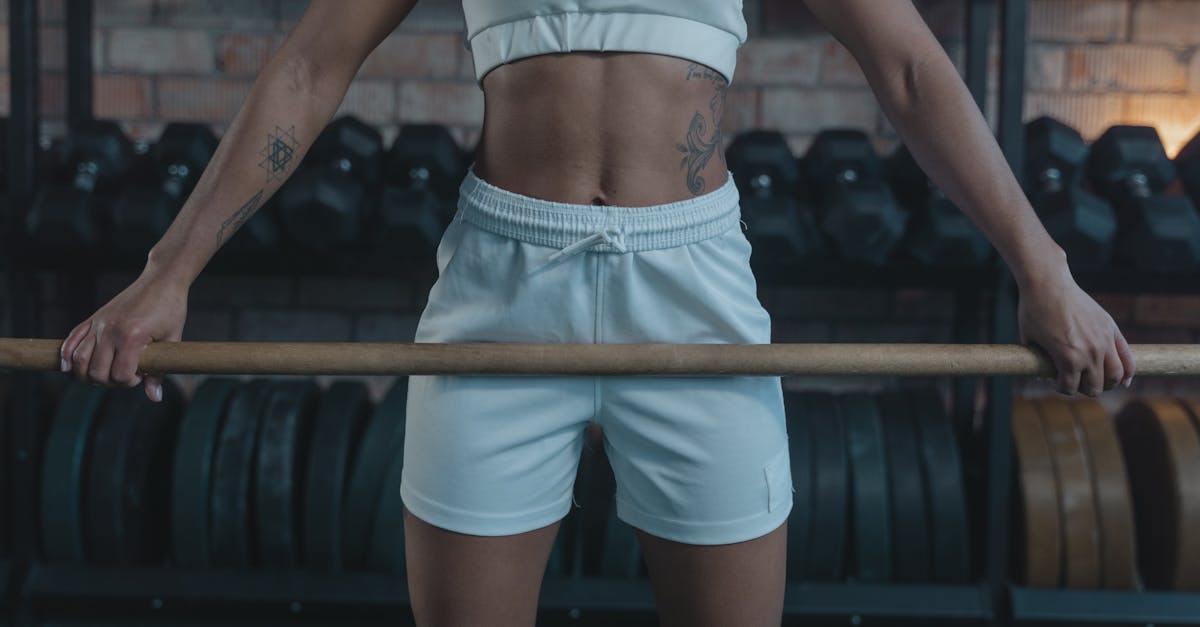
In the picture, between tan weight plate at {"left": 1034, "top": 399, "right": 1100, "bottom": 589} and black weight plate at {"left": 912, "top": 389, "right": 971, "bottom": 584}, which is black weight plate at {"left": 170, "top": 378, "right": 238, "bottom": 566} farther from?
tan weight plate at {"left": 1034, "top": 399, "right": 1100, "bottom": 589}

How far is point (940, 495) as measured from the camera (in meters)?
1.68

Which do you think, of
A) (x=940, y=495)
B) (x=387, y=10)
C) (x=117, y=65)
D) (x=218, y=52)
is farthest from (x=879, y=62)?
(x=117, y=65)

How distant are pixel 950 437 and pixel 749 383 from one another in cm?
102

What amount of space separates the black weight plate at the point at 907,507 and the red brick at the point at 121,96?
188 cm

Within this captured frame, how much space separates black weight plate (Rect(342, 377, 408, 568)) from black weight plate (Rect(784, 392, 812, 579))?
0.74 m

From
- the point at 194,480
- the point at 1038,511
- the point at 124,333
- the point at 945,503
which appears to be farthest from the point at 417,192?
the point at 1038,511

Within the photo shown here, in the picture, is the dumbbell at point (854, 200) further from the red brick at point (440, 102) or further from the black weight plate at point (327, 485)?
the black weight plate at point (327, 485)

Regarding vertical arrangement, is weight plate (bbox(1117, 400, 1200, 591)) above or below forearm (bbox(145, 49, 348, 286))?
below

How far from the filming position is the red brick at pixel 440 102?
7.14 ft

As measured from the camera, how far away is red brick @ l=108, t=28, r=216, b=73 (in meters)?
2.17

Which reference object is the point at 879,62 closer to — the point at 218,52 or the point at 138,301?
the point at 138,301

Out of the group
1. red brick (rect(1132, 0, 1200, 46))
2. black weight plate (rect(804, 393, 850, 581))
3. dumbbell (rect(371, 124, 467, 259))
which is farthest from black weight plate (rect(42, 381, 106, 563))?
red brick (rect(1132, 0, 1200, 46))

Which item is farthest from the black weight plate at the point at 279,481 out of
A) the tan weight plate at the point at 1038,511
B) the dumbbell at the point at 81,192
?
the tan weight plate at the point at 1038,511

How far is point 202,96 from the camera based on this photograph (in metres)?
2.18
